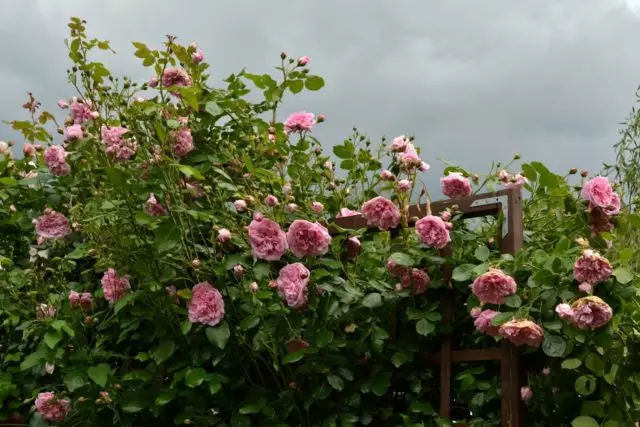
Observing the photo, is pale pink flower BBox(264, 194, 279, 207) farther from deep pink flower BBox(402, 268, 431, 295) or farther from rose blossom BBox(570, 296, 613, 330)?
rose blossom BBox(570, 296, 613, 330)

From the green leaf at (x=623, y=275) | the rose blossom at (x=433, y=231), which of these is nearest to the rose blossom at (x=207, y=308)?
the rose blossom at (x=433, y=231)

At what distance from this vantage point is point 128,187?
2.55m

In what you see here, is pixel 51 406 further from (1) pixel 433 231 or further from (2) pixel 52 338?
(1) pixel 433 231

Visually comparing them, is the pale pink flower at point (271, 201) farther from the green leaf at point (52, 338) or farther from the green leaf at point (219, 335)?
the green leaf at point (52, 338)

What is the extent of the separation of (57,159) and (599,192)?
6.42 ft

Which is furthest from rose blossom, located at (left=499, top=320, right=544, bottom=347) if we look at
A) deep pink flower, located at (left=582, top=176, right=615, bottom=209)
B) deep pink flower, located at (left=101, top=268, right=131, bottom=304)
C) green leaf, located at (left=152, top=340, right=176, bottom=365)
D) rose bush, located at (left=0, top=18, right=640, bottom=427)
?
deep pink flower, located at (left=101, top=268, right=131, bottom=304)

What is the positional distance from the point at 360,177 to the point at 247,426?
0.99m

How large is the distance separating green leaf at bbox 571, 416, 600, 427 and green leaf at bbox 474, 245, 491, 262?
1.63 ft

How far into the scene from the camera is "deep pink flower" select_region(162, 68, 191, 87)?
9.30ft

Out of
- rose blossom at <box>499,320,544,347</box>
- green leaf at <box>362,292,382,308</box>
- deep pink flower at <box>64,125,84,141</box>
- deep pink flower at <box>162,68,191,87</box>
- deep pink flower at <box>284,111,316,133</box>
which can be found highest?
deep pink flower at <box>162,68,191,87</box>

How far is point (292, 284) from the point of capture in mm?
2400

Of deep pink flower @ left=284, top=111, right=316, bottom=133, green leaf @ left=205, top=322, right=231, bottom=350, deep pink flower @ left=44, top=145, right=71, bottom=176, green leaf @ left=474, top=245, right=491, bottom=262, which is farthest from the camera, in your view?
deep pink flower @ left=44, top=145, right=71, bottom=176

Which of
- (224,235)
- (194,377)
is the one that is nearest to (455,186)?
(224,235)

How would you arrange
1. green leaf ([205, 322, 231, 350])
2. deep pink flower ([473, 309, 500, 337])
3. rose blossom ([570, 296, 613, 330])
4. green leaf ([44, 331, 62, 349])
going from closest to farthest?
1. rose blossom ([570, 296, 613, 330])
2. deep pink flower ([473, 309, 500, 337])
3. green leaf ([205, 322, 231, 350])
4. green leaf ([44, 331, 62, 349])
